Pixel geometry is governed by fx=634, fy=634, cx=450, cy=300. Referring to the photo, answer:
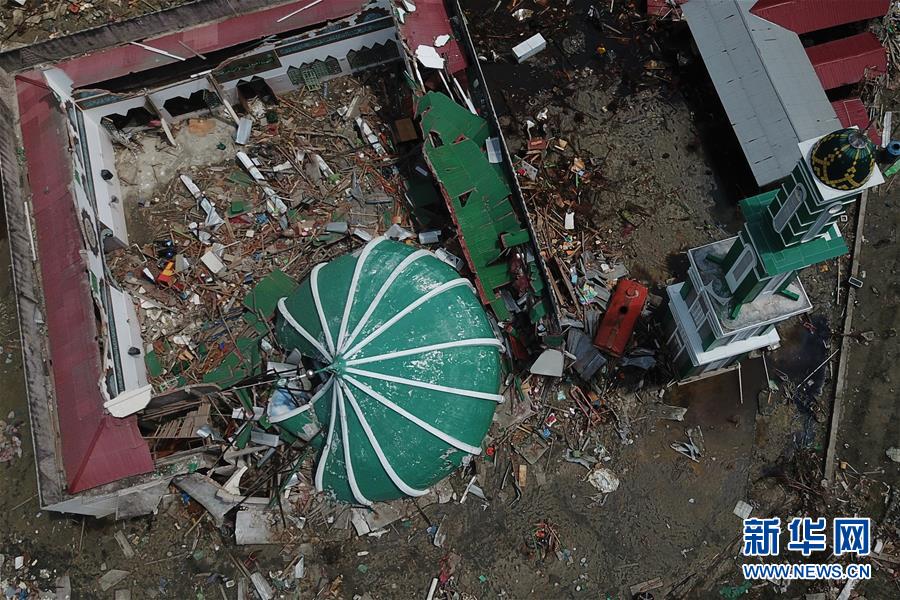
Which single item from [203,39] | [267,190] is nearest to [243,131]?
[267,190]

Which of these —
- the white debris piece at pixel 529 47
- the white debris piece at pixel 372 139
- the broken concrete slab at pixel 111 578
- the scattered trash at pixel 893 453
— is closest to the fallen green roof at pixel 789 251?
the scattered trash at pixel 893 453

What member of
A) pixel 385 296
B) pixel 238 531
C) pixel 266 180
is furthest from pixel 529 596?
pixel 266 180

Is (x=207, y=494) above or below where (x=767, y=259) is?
below

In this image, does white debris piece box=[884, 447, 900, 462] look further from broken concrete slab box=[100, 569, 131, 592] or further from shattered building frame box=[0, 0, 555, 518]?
broken concrete slab box=[100, 569, 131, 592]

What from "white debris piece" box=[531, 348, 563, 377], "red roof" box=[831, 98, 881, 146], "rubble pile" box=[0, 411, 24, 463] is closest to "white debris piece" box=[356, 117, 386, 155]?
"white debris piece" box=[531, 348, 563, 377]

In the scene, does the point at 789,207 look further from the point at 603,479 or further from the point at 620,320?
the point at 603,479

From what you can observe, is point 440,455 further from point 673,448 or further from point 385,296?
point 673,448
